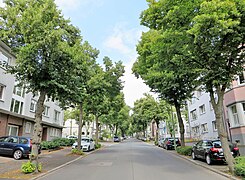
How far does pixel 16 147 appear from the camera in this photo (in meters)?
16.2

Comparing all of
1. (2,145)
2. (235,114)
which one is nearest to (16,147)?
(2,145)

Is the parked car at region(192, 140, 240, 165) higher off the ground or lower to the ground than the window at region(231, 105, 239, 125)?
lower

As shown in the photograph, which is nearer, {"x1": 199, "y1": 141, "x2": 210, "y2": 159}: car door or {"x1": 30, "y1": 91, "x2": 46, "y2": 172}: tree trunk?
{"x1": 30, "y1": 91, "x2": 46, "y2": 172}: tree trunk

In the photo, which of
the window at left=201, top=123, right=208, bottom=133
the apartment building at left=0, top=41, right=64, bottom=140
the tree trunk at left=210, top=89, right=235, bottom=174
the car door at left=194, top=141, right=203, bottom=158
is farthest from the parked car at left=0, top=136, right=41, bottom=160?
the window at left=201, top=123, right=208, bottom=133

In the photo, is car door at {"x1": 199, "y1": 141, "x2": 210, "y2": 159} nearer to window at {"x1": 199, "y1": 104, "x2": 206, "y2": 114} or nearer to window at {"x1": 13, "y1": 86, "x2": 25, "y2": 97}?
window at {"x1": 199, "y1": 104, "x2": 206, "y2": 114}

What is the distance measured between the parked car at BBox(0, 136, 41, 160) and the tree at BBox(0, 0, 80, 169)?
6183mm

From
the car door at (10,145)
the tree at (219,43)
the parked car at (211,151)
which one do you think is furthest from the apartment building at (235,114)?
the car door at (10,145)

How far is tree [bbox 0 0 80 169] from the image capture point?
10.5m

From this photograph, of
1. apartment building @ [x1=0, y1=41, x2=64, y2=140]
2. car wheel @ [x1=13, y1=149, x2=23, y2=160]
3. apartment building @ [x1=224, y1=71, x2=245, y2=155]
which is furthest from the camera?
apartment building @ [x1=0, y1=41, x2=64, y2=140]

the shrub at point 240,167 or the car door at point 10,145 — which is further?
the car door at point 10,145

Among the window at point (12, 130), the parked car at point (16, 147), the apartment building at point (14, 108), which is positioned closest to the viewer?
the parked car at point (16, 147)

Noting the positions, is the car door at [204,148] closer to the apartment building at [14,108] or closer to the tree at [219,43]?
the tree at [219,43]

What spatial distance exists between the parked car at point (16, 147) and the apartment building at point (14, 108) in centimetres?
363

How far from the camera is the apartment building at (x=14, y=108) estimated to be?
21188mm
